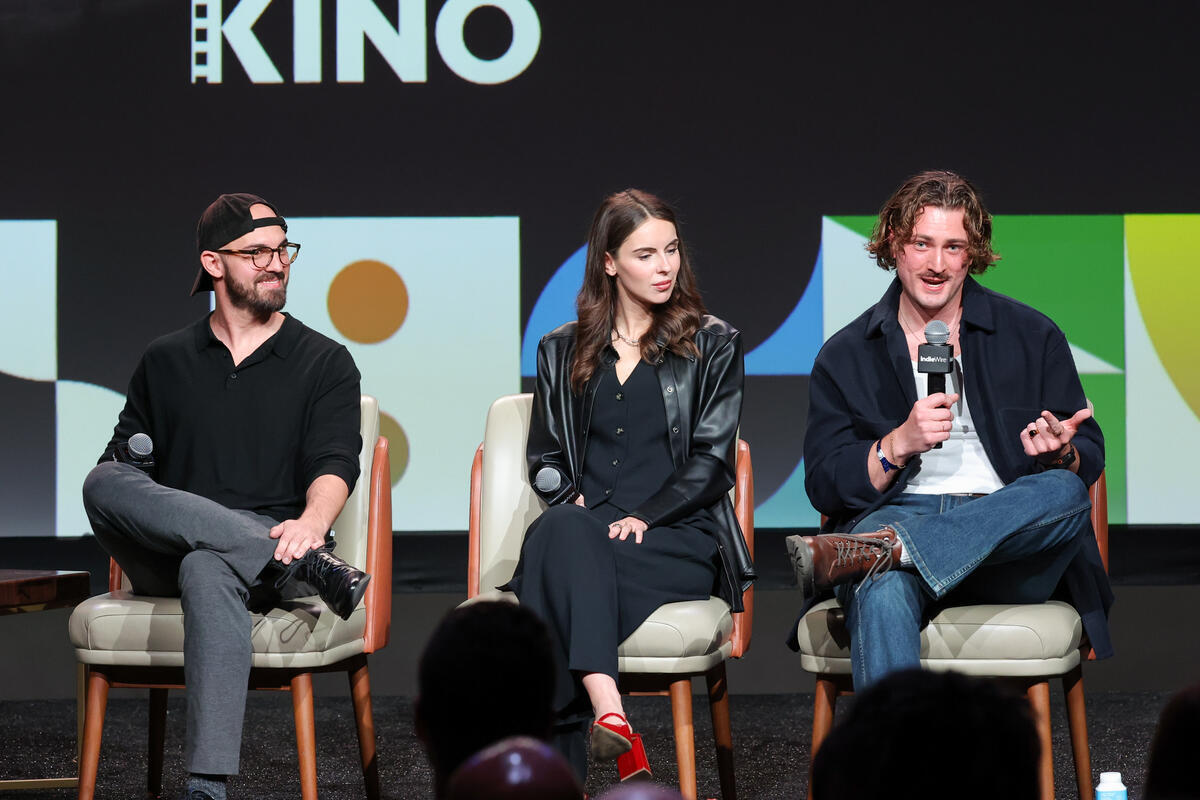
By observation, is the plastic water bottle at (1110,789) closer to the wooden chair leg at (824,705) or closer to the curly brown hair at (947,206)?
the wooden chair leg at (824,705)

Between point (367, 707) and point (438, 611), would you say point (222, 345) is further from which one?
point (438, 611)

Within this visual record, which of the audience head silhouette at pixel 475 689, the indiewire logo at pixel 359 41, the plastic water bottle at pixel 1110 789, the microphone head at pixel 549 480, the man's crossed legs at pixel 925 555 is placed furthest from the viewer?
the indiewire logo at pixel 359 41

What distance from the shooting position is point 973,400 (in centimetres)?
308

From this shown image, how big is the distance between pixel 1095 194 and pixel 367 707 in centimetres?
308

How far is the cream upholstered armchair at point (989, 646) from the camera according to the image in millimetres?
2793

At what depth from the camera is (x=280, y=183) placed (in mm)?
4719

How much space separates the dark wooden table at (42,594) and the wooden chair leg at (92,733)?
0.71ft

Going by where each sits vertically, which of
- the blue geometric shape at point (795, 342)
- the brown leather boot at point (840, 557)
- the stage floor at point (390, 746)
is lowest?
the stage floor at point (390, 746)

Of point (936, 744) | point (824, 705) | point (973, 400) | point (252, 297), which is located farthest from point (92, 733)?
point (936, 744)

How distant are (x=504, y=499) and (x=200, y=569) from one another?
0.75 metres

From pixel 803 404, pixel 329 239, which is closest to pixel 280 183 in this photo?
pixel 329 239

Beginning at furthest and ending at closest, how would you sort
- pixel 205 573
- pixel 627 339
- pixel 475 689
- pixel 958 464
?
pixel 627 339 → pixel 958 464 → pixel 205 573 → pixel 475 689

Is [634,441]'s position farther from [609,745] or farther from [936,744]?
[936,744]

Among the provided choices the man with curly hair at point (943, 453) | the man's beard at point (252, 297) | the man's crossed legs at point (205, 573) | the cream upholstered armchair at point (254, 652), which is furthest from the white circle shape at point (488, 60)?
the cream upholstered armchair at point (254, 652)
